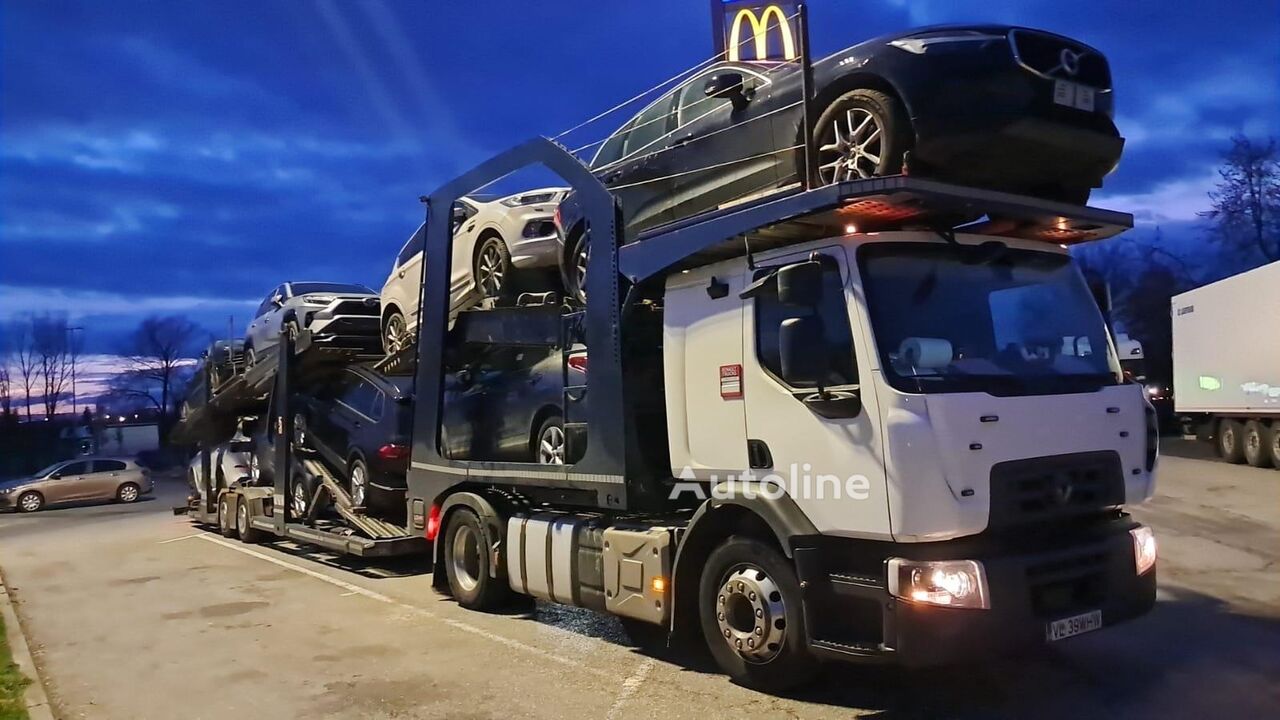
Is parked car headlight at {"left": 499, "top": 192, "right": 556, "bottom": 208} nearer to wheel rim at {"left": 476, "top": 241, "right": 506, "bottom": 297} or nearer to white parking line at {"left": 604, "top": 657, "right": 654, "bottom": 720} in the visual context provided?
wheel rim at {"left": 476, "top": 241, "right": 506, "bottom": 297}

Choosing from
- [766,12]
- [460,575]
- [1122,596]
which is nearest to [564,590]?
[460,575]

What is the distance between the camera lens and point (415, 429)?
9.03m

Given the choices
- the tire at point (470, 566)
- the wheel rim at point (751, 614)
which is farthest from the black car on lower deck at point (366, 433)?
the wheel rim at point (751, 614)

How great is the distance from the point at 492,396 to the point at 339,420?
390 centimetres

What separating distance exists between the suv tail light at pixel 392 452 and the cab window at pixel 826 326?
20.4 ft

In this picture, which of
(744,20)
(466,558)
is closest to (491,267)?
(466,558)

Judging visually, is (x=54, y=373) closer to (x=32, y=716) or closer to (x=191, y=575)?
(x=191, y=575)

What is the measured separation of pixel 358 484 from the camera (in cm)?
1088

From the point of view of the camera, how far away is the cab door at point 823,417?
476 centimetres

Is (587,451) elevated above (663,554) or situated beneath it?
elevated above

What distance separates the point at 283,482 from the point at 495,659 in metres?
6.17

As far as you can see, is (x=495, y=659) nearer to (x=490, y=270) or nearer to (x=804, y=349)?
→ (x=804, y=349)

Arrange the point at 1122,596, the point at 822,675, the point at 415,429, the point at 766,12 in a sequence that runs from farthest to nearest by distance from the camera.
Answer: the point at 766,12
the point at 415,429
the point at 822,675
the point at 1122,596

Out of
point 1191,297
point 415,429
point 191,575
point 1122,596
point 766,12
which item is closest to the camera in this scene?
point 1122,596
